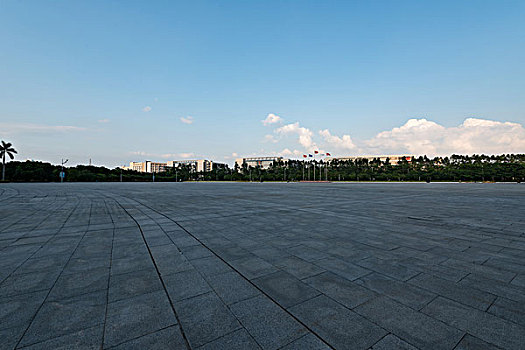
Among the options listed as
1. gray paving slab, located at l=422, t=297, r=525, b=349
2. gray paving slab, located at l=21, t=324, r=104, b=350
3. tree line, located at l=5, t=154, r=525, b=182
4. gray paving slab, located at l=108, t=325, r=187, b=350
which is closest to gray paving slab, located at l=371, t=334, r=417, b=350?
gray paving slab, located at l=422, t=297, r=525, b=349

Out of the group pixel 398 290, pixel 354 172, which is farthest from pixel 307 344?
pixel 354 172

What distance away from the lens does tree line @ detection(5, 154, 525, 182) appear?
65.1m

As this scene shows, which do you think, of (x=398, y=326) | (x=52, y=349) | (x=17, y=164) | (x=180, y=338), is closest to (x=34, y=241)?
(x=52, y=349)

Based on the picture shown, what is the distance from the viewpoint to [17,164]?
63844mm

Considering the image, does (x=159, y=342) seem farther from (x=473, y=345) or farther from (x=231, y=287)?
(x=473, y=345)

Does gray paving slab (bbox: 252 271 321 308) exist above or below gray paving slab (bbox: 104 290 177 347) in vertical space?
above

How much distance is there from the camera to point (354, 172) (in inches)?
3740

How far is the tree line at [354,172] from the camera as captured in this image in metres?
65.1

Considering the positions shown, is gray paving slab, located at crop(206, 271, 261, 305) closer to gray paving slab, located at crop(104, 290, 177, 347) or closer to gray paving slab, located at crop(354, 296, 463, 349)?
gray paving slab, located at crop(104, 290, 177, 347)

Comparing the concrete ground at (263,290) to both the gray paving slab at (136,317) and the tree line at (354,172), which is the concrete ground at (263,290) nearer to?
the gray paving slab at (136,317)

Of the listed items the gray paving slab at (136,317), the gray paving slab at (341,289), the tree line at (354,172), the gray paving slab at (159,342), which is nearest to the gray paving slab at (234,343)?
the gray paving slab at (159,342)

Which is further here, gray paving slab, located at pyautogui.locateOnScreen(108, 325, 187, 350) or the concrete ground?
the concrete ground

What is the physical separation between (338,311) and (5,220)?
10.6 metres

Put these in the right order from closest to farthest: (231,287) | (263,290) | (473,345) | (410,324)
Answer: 1. (473,345)
2. (410,324)
3. (263,290)
4. (231,287)
